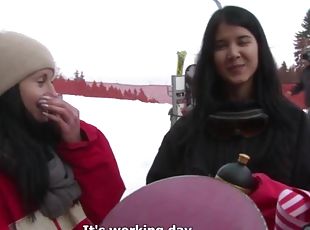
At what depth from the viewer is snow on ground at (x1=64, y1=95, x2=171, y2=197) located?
709cm

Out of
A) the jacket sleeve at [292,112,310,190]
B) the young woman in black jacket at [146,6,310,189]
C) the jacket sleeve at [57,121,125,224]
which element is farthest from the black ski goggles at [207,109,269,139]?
the jacket sleeve at [57,121,125,224]

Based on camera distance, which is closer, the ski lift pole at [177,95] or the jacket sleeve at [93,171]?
the jacket sleeve at [93,171]

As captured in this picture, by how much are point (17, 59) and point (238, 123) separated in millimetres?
840

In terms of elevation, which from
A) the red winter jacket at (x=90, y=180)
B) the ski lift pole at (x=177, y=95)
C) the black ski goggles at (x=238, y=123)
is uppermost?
the black ski goggles at (x=238, y=123)

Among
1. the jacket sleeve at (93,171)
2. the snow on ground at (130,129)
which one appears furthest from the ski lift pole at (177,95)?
the jacket sleeve at (93,171)

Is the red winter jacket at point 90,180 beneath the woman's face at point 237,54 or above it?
beneath

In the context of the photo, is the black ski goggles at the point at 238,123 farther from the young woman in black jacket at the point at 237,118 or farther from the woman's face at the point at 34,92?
the woman's face at the point at 34,92

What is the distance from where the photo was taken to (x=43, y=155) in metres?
1.67

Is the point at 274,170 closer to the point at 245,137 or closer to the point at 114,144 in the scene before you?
the point at 245,137

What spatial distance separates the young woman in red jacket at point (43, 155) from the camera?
1604 millimetres

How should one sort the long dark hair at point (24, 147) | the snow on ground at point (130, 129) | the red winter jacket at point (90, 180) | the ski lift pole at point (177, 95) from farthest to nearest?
the ski lift pole at point (177, 95)
the snow on ground at point (130, 129)
the red winter jacket at point (90, 180)
the long dark hair at point (24, 147)

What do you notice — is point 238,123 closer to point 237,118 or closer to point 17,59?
point 237,118

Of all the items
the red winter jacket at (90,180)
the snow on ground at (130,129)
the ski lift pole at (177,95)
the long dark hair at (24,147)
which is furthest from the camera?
the ski lift pole at (177,95)

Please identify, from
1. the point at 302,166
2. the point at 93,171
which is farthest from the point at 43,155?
the point at 302,166
